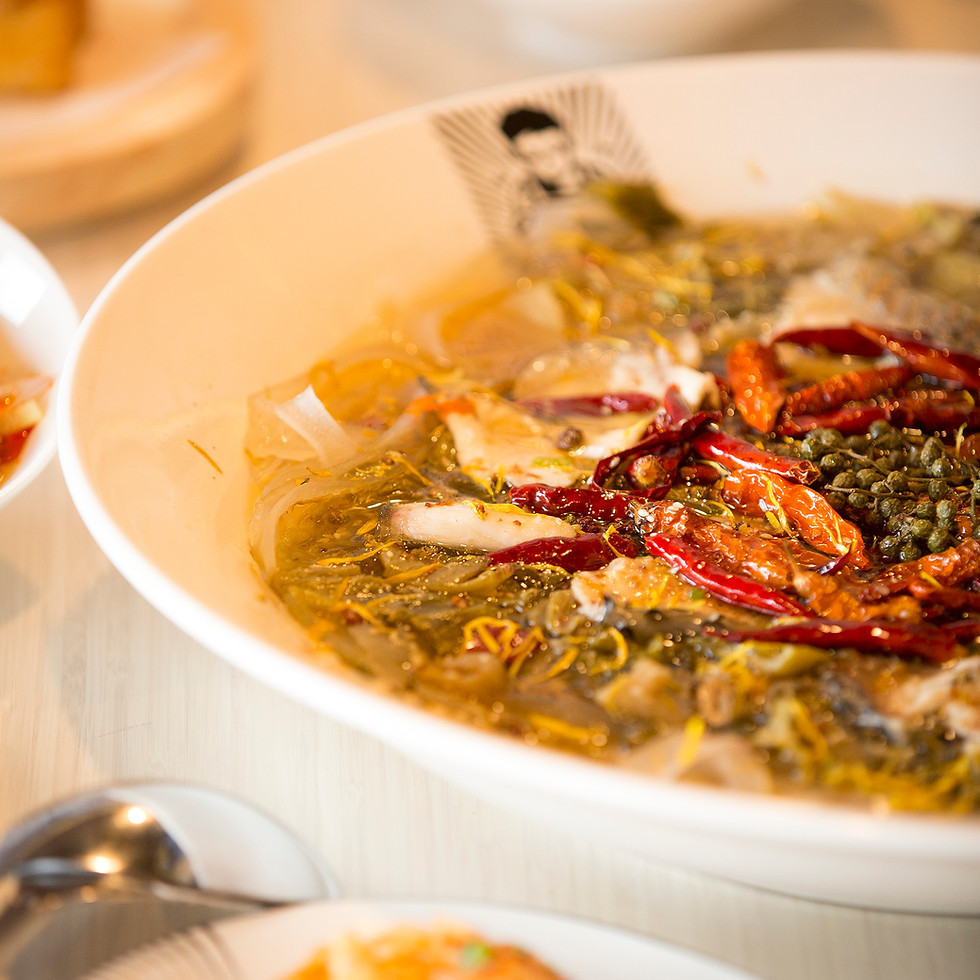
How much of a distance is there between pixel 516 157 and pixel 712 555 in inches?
65.6

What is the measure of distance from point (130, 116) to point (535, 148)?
1.41m

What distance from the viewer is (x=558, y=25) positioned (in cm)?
394

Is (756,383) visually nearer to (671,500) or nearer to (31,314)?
(671,500)

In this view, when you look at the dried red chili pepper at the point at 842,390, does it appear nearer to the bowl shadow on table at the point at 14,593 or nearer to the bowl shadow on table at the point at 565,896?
the bowl shadow on table at the point at 565,896

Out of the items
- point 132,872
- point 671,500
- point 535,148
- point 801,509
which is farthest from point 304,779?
point 535,148

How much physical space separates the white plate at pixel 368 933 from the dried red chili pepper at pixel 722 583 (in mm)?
701

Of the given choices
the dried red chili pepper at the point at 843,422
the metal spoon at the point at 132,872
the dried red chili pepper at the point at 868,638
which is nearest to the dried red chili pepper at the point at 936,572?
the dried red chili pepper at the point at 868,638

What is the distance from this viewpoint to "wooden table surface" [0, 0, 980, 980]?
1632 mm

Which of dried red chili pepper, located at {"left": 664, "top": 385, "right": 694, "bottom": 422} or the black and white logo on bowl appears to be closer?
dried red chili pepper, located at {"left": 664, "top": 385, "right": 694, "bottom": 422}

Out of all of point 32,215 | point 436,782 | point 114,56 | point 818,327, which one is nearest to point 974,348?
point 818,327

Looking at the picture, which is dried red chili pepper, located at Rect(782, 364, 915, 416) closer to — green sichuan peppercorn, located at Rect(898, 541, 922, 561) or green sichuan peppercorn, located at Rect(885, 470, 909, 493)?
green sichuan peppercorn, located at Rect(885, 470, 909, 493)

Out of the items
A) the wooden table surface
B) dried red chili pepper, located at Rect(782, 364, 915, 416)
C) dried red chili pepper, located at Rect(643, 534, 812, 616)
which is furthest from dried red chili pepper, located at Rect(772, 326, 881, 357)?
the wooden table surface

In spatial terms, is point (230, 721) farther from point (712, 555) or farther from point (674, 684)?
point (712, 555)

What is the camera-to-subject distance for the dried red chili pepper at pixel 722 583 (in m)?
1.89
